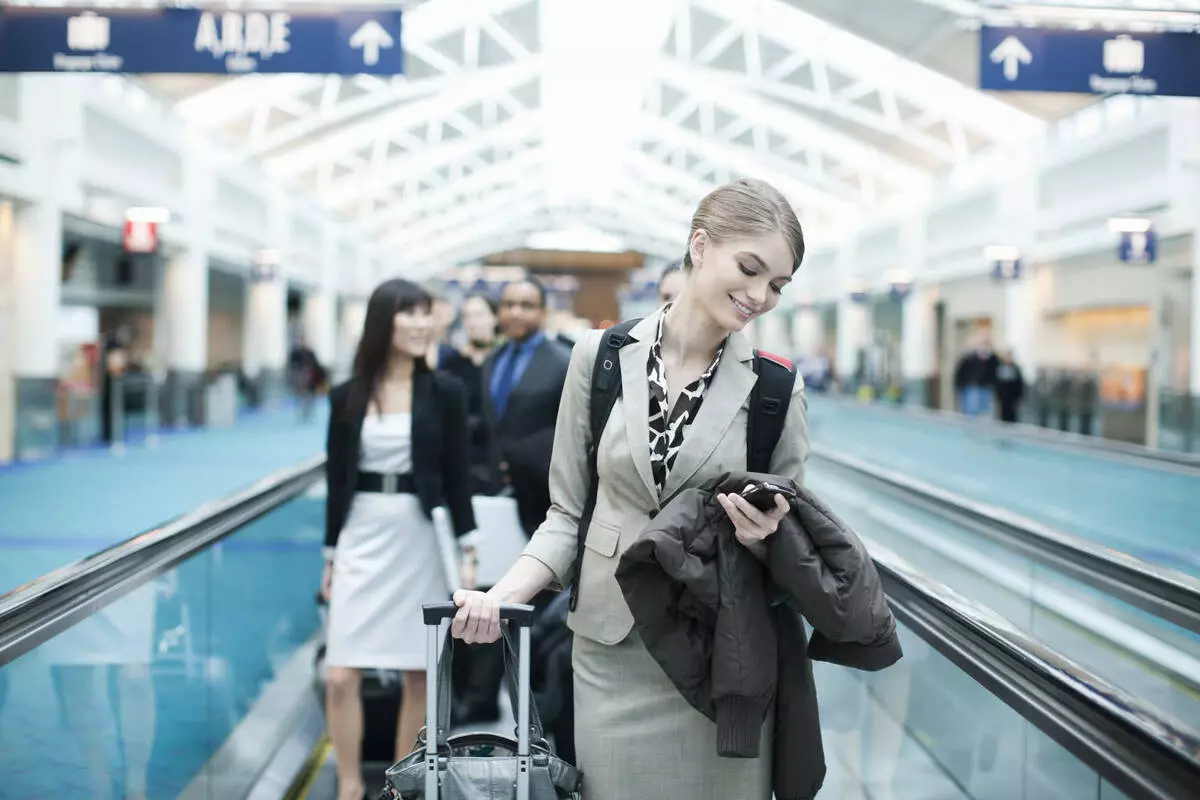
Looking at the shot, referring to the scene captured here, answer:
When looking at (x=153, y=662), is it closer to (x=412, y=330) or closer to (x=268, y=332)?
(x=412, y=330)

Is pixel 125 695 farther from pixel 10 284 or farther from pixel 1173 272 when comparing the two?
pixel 1173 272

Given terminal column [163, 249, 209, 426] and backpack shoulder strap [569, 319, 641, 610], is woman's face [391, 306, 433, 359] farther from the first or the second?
terminal column [163, 249, 209, 426]

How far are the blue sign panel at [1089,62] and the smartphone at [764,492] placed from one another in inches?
310

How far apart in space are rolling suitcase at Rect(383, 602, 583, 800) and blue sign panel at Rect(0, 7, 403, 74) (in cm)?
786

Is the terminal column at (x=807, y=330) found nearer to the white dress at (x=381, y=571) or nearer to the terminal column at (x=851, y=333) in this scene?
the terminal column at (x=851, y=333)

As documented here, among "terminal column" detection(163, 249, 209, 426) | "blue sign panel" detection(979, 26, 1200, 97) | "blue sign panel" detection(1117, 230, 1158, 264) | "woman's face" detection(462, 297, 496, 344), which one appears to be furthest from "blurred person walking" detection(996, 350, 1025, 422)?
"terminal column" detection(163, 249, 209, 426)

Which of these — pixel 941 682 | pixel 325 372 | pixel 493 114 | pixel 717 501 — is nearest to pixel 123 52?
pixel 941 682

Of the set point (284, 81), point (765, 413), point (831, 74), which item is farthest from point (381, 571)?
point (831, 74)

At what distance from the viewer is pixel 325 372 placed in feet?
74.6

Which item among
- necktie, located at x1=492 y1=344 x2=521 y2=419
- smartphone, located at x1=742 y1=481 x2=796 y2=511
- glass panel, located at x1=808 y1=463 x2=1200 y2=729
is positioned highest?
necktie, located at x1=492 y1=344 x2=521 y2=419

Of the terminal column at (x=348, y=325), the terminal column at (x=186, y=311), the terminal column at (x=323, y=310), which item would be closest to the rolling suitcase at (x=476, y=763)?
the terminal column at (x=186, y=311)

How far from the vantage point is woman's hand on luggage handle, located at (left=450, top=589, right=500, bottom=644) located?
197 cm

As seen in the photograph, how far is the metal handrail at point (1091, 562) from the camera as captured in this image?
3.67 m

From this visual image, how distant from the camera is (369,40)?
9.31 metres
